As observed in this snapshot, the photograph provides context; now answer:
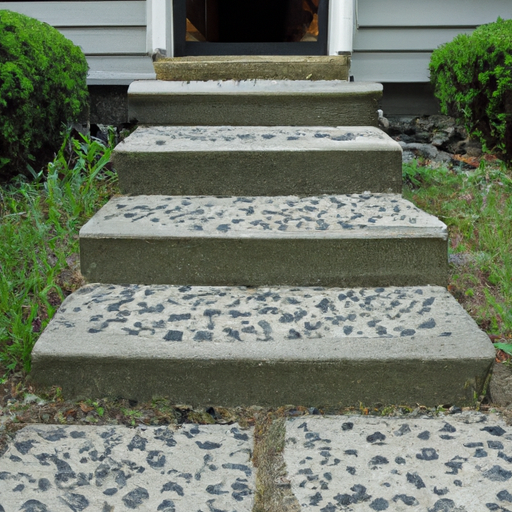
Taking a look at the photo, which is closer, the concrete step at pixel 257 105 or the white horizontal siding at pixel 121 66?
the concrete step at pixel 257 105

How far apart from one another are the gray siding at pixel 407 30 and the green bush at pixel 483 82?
0.92ft

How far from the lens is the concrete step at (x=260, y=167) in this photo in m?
2.27

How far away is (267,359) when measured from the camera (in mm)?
1467

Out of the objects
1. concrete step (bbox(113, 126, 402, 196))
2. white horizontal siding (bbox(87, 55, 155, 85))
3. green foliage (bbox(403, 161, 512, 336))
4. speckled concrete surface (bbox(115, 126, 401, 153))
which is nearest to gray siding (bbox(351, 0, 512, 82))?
green foliage (bbox(403, 161, 512, 336))

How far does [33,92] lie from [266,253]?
1569mm

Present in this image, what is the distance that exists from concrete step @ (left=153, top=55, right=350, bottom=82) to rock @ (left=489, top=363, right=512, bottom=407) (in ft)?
6.50

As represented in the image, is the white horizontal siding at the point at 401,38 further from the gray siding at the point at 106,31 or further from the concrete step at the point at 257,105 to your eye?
the gray siding at the point at 106,31

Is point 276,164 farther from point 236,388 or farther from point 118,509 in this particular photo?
point 118,509

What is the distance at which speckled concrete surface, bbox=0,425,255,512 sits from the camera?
3.75ft

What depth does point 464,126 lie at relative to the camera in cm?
333

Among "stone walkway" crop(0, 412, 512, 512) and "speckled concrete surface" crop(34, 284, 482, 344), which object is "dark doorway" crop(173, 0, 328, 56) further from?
"stone walkway" crop(0, 412, 512, 512)

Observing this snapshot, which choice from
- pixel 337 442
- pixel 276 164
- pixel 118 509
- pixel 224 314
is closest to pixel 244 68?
pixel 276 164

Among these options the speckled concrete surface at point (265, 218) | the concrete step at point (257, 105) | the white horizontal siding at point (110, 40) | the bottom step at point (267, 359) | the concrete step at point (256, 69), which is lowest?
the bottom step at point (267, 359)

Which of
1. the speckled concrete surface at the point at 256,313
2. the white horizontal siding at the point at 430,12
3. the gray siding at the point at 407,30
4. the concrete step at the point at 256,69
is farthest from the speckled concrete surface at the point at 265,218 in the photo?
the white horizontal siding at the point at 430,12
